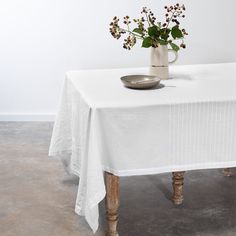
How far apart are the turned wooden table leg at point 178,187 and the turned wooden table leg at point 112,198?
1.85 feet

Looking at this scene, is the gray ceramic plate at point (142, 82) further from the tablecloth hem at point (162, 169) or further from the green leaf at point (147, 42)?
the tablecloth hem at point (162, 169)

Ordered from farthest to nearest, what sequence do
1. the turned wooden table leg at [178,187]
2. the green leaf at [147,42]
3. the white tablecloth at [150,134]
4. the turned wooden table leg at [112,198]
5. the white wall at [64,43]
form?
the white wall at [64,43] < the turned wooden table leg at [178,187] < the green leaf at [147,42] < the turned wooden table leg at [112,198] < the white tablecloth at [150,134]

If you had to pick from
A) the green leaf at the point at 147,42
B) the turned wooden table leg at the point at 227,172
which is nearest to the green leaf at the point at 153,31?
the green leaf at the point at 147,42

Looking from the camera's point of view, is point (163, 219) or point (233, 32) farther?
point (233, 32)

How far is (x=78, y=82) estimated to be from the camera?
2328mm

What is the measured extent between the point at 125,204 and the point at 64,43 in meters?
1.97

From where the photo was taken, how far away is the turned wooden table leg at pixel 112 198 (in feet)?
6.40

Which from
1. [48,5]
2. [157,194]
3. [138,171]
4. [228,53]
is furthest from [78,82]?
[228,53]

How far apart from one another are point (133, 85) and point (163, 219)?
762 millimetres

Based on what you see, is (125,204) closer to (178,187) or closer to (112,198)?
(178,187)

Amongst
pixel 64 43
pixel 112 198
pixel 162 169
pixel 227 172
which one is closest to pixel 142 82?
pixel 162 169

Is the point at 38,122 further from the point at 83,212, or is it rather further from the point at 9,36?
the point at 83,212

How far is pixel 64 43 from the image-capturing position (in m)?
4.03

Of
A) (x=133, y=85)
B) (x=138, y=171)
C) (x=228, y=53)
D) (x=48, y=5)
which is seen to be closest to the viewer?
(x=138, y=171)
